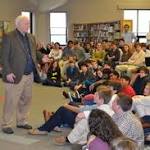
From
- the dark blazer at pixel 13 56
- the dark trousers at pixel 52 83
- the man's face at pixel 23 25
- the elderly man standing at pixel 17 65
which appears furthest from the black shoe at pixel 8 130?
the dark trousers at pixel 52 83

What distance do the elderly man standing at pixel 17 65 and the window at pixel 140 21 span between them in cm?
1368

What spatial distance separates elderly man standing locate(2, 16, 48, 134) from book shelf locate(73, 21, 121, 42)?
39.1 feet

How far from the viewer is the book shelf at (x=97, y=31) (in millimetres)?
17391

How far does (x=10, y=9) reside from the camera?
1750cm

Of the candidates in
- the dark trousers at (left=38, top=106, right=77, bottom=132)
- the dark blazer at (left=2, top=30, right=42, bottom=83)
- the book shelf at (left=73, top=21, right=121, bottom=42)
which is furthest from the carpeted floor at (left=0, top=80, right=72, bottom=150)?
the book shelf at (left=73, top=21, right=121, bottom=42)

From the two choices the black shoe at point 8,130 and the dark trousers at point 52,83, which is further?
the dark trousers at point 52,83

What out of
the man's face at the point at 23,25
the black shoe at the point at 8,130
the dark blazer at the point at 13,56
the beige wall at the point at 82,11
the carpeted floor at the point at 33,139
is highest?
the beige wall at the point at 82,11

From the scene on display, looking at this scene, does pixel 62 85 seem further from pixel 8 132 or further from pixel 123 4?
pixel 123 4

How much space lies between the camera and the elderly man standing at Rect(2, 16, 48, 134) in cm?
519

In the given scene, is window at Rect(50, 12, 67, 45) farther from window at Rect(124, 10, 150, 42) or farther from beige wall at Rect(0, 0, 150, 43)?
window at Rect(124, 10, 150, 42)

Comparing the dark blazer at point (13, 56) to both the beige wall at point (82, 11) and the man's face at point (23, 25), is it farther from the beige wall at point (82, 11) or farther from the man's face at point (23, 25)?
the beige wall at point (82, 11)

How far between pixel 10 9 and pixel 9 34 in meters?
12.6

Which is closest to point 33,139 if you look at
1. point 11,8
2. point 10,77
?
point 10,77

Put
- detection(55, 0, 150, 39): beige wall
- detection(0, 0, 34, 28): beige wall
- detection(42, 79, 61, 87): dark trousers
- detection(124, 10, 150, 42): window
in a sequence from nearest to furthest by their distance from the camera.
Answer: detection(42, 79, 61, 87): dark trousers → detection(0, 0, 34, 28): beige wall → detection(55, 0, 150, 39): beige wall → detection(124, 10, 150, 42): window
